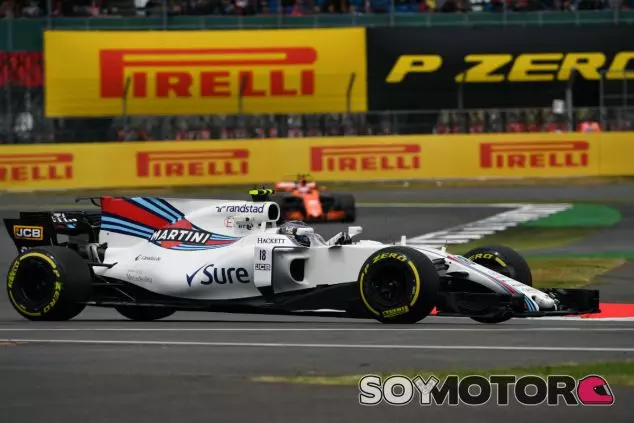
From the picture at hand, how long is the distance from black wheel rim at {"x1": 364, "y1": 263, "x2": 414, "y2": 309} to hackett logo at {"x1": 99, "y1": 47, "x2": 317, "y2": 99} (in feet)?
87.0

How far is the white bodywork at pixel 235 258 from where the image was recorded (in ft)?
42.2

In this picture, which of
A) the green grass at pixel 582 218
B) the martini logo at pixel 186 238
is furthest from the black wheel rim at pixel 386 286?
the green grass at pixel 582 218

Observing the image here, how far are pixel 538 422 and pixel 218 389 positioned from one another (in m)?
2.11

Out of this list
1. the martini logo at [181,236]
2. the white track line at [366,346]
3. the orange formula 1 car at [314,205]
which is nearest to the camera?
the white track line at [366,346]

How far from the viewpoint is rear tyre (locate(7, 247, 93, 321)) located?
13539 mm

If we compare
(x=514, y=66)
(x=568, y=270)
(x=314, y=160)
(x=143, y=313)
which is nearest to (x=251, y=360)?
(x=143, y=313)

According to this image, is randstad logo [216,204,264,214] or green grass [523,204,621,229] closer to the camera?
randstad logo [216,204,264,214]

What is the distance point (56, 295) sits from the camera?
44.4 ft

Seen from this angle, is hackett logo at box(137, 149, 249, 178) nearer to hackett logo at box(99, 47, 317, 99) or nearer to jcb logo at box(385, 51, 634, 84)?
hackett logo at box(99, 47, 317, 99)

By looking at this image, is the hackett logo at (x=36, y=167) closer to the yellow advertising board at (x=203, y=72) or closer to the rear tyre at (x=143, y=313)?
the yellow advertising board at (x=203, y=72)

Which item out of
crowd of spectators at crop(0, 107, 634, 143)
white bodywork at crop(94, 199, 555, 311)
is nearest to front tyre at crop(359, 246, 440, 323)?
white bodywork at crop(94, 199, 555, 311)

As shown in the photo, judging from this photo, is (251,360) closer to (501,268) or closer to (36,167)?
(501,268)

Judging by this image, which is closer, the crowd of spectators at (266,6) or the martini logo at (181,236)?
the martini logo at (181,236)

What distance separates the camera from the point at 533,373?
361 inches
